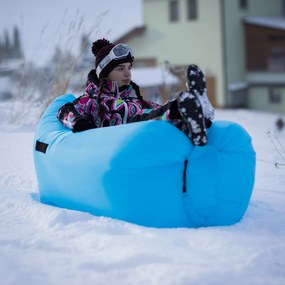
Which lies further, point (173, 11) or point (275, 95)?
point (173, 11)

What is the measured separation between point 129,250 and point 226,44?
18.4 metres

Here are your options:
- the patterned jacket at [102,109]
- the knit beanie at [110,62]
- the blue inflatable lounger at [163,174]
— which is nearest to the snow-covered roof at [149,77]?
the knit beanie at [110,62]

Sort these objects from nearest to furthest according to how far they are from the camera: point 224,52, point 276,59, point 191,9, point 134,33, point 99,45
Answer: point 99,45 → point 224,52 → point 276,59 → point 191,9 → point 134,33

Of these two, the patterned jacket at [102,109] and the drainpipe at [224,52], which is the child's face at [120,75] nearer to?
the patterned jacket at [102,109]

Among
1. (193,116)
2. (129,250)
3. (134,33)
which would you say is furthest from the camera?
(134,33)

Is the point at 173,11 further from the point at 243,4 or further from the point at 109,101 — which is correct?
the point at 109,101

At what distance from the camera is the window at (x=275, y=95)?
20359 mm

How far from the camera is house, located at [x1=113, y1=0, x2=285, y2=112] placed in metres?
19.9

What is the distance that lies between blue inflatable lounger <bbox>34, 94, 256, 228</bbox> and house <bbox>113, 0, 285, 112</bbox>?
17502 millimetres

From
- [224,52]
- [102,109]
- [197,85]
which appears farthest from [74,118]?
[224,52]

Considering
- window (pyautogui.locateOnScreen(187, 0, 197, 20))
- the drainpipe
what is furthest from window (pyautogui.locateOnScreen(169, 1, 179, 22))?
the drainpipe

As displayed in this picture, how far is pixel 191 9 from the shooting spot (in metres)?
20.4

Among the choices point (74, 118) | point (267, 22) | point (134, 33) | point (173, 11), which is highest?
point (173, 11)

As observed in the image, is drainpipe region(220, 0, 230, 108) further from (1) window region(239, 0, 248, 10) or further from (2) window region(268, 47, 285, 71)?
(2) window region(268, 47, 285, 71)
